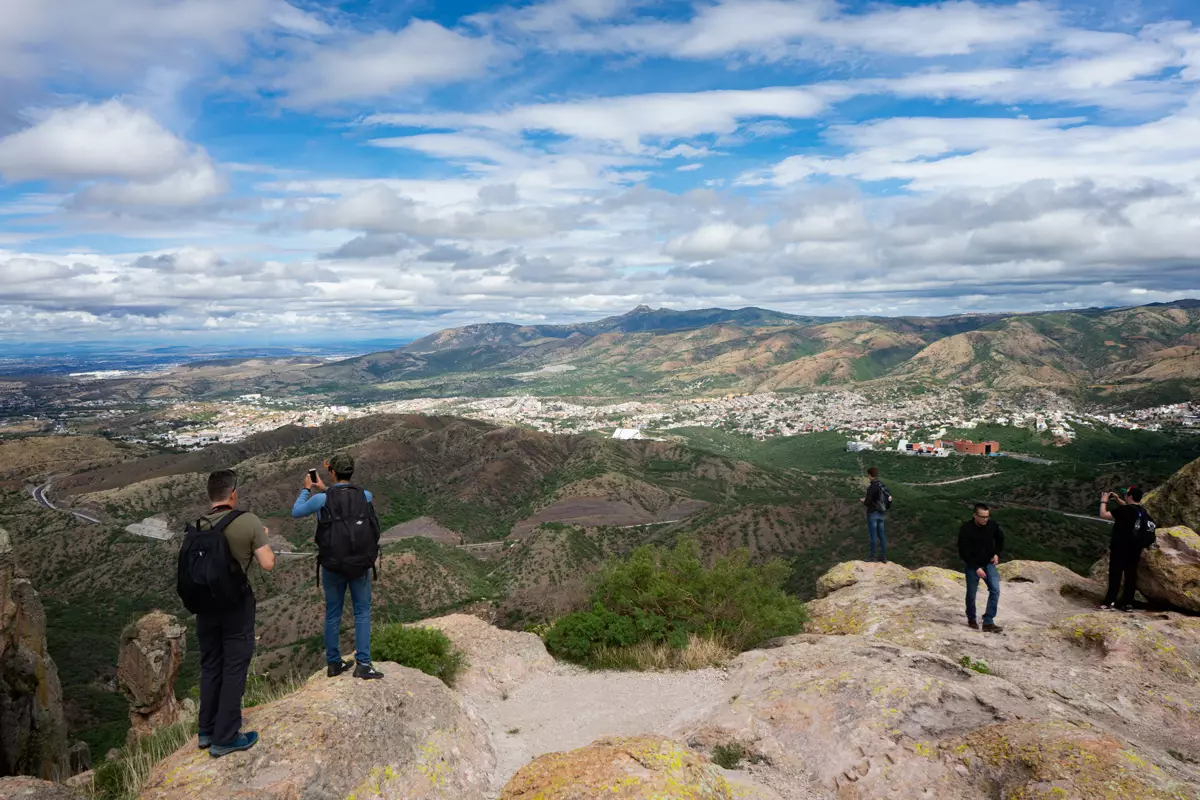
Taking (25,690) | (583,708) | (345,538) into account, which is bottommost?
(25,690)

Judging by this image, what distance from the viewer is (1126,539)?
1291cm

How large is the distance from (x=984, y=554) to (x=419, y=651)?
37.7 feet

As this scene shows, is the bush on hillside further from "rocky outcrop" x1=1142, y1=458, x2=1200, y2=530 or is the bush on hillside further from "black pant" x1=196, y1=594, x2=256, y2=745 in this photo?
"rocky outcrop" x1=1142, y1=458, x2=1200, y2=530

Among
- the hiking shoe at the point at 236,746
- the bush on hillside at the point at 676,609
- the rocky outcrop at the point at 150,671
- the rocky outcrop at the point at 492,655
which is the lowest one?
the rocky outcrop at the point at 150,671

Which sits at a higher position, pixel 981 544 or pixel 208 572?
pixel 208 572

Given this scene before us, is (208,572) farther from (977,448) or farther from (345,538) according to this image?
(977,448)

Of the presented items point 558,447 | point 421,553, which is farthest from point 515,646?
point 558,447

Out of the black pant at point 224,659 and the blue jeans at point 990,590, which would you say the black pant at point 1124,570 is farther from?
the black pant at point 224,659

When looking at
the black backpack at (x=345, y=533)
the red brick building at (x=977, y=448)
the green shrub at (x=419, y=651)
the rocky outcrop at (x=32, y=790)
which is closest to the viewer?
the rocky outcrop at (x=32, y=790)

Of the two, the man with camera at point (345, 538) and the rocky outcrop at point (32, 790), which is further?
the man with camera at point (345, 538)

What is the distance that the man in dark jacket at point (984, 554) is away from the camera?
12461 mm

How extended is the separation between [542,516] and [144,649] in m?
87.5

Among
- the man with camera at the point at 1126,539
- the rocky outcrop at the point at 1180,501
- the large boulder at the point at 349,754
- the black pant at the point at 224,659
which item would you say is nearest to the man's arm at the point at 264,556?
the black pant at the point at 224,659

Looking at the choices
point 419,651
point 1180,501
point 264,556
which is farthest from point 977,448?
point 264,556
